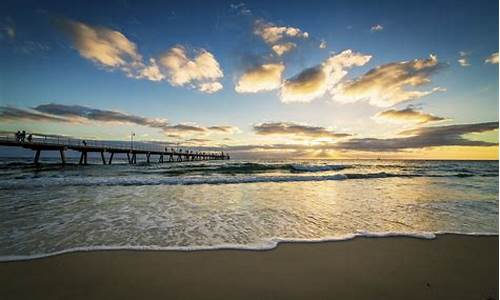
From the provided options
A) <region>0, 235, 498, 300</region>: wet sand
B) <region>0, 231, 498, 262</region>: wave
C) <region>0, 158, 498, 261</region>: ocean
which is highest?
<region>0, 235, 498, 300</region>: wet sand

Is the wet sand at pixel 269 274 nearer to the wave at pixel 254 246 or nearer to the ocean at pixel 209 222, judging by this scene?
the wave at pixel 254 246

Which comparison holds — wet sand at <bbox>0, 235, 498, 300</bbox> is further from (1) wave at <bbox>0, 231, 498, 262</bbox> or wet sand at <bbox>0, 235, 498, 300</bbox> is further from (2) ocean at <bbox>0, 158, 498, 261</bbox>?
(2) ocean at <bbox>0, 158, 498, 261</bbox>

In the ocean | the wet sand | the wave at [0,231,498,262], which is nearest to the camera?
the wet sand

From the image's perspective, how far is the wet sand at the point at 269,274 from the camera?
2.50 m

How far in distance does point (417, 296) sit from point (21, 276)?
4758 millimetres

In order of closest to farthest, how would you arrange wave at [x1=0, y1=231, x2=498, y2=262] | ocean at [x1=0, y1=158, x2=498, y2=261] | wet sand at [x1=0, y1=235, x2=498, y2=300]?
wet sand at [x1=0, y1=235, x2=498, y2=300]
wave at [x1=0, y1=231, x2=498, y2=262]
ocean at [x1=0, y1=158, x2=498, y2=261]

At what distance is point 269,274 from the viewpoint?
2891 millimetres

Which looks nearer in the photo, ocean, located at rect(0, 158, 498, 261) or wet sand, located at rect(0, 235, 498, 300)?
wet sand, located at rect(0, 235, 498, 300)

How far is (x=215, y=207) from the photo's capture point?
6.93 meters

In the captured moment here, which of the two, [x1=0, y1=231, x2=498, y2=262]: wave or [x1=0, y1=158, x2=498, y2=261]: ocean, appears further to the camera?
[x1=0, y1=158, x2=498, y2=261]: ocean

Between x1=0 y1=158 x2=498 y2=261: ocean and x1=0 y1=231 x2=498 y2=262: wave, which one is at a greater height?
x1=0 y1=231 x2=498 y2=262: wave

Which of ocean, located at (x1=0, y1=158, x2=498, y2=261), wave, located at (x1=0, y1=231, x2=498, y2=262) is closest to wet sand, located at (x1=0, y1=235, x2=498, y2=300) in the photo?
wave, located at (x1=0, y1=231, x2=498, y2=262)

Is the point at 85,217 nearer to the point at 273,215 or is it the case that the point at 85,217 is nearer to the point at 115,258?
the point at 115,258

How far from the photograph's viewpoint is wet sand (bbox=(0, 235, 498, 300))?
2.50 meters
